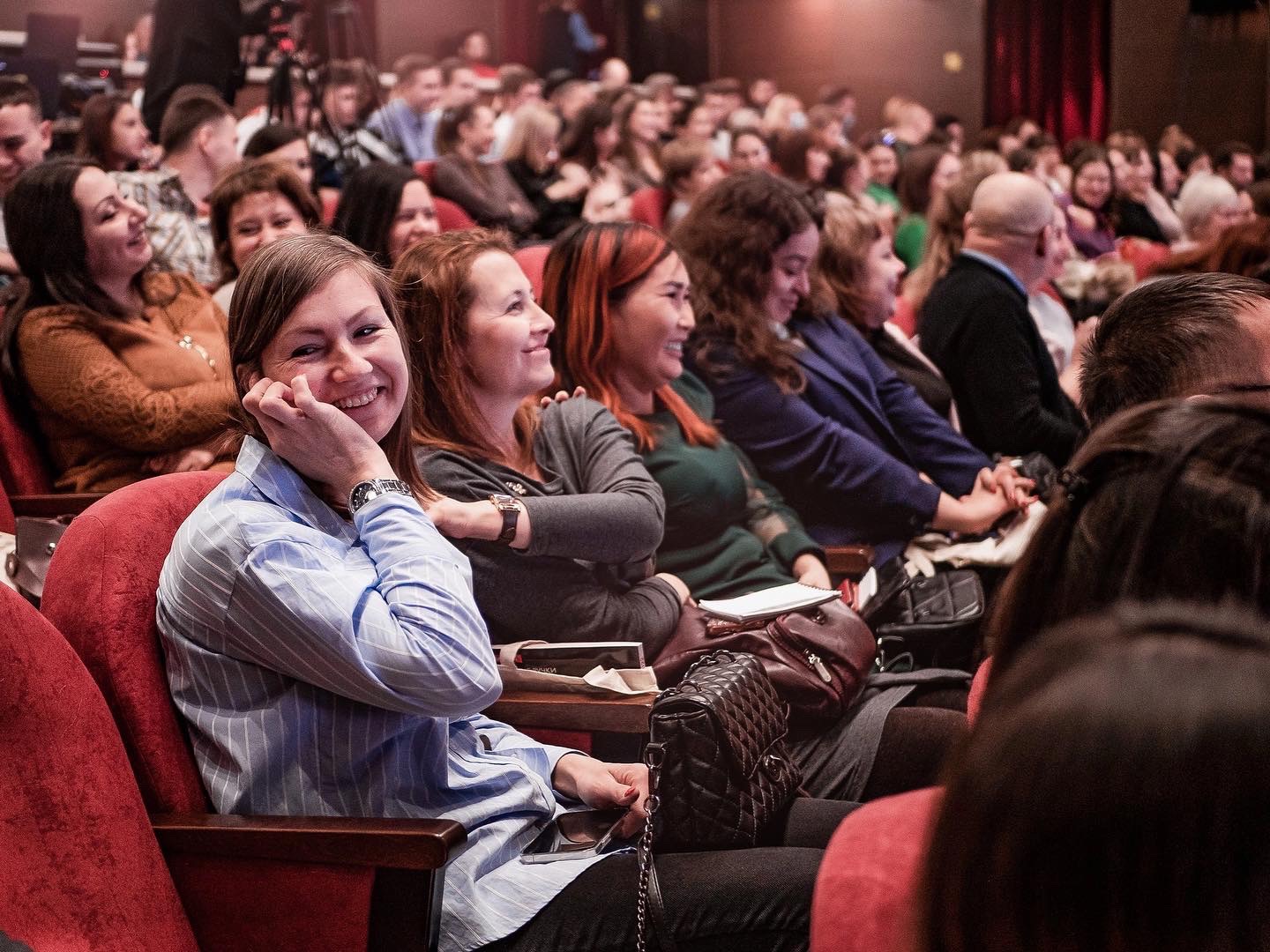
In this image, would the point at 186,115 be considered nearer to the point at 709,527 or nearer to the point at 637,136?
the point at 709,527

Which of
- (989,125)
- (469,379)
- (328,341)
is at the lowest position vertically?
(989,125)

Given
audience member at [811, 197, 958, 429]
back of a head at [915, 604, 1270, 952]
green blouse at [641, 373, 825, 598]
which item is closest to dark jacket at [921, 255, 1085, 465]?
audience member at [811, 197, 958, 429]

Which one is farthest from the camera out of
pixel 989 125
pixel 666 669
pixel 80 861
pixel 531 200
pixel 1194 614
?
pixel 989 125

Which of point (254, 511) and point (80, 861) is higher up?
point (254, 511)

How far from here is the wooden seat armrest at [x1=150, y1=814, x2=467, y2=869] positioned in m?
1.35

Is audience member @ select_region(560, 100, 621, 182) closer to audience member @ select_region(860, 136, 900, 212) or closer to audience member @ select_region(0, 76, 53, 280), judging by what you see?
audience member @ select_region(860, 136, 900, 212)

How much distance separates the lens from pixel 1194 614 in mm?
629

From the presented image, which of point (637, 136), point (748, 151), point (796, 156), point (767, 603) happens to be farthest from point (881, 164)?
point (767, 603)

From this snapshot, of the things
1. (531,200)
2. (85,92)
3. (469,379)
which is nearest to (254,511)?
(469,379)

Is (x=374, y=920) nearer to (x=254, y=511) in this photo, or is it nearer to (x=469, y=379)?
(x=254, y=511)

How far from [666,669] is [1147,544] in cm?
123

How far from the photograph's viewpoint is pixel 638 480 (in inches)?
83.7

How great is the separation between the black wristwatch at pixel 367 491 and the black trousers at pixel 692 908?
0.48 m

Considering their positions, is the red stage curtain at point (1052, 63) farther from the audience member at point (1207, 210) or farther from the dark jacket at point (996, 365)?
the dark jacket at point (996, 365)
